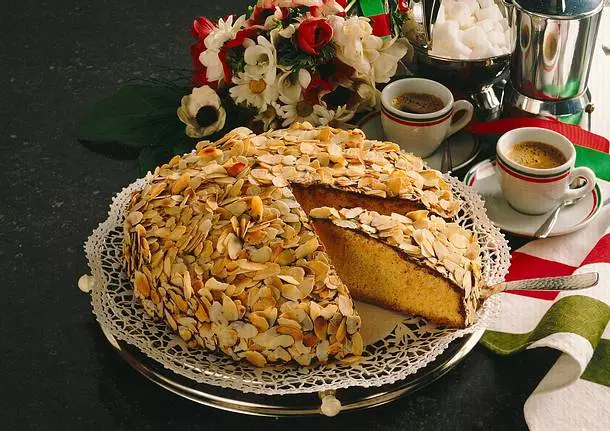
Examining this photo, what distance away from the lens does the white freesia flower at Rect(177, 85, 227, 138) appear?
1.56 m

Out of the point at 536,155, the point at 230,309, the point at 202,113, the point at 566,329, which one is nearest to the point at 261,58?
the point at 202,113

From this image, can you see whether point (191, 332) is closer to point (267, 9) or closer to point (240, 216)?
point (240, 216)

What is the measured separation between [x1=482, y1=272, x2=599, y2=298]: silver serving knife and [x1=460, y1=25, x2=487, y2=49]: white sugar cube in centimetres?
55

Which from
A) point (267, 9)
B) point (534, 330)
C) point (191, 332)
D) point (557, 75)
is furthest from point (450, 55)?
point (191, 332)

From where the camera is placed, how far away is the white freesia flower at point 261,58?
149 cm

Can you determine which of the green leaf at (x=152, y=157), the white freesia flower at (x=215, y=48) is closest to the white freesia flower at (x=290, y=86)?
the white freesia flower at (x=215, y=48)

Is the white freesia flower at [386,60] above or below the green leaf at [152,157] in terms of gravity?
above

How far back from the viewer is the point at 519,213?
1399mm

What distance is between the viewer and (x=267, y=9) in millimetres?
1536

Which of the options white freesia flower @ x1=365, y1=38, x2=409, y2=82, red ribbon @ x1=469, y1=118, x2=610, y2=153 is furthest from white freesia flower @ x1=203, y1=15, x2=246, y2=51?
red ribbon @ x1=469, y1=118, x2=610, y2=153

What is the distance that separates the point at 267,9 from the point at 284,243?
585 mm

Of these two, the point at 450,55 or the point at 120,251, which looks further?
the point at 450,55

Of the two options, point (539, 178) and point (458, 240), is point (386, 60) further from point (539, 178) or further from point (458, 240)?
point (458, 240)

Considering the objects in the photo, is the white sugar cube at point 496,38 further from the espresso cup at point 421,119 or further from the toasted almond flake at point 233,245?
the toasted almond flake at point 233,245
